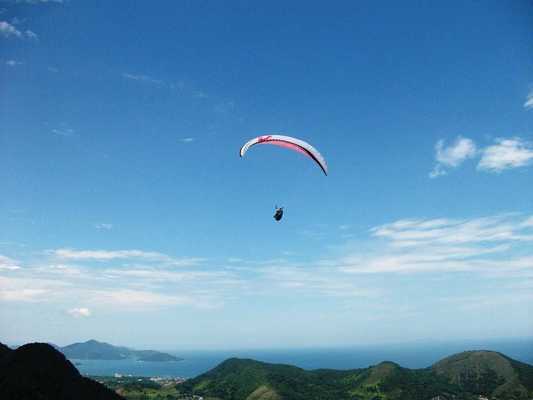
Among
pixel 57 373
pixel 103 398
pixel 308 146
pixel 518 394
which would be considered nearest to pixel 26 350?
pixel 57 373

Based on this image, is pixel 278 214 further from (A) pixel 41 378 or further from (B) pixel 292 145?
(A) pixel 41 378

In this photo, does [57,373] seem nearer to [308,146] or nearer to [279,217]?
[279,217]

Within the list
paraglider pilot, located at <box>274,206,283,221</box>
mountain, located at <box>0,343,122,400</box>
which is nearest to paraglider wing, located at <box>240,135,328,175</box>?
paraglider pilot, located at <box>274,206,283,221</box>

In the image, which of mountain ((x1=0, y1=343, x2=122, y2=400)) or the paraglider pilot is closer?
the paraglider pilot

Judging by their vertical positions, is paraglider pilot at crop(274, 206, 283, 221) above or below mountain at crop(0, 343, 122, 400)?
above

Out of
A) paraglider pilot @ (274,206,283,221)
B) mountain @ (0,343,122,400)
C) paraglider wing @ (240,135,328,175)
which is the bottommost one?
mountain @ (0,343,122,400)

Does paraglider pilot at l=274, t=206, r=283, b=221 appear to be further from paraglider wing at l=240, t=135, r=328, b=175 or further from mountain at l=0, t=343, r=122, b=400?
mountain at l=0, t=343, r=122, b=400
